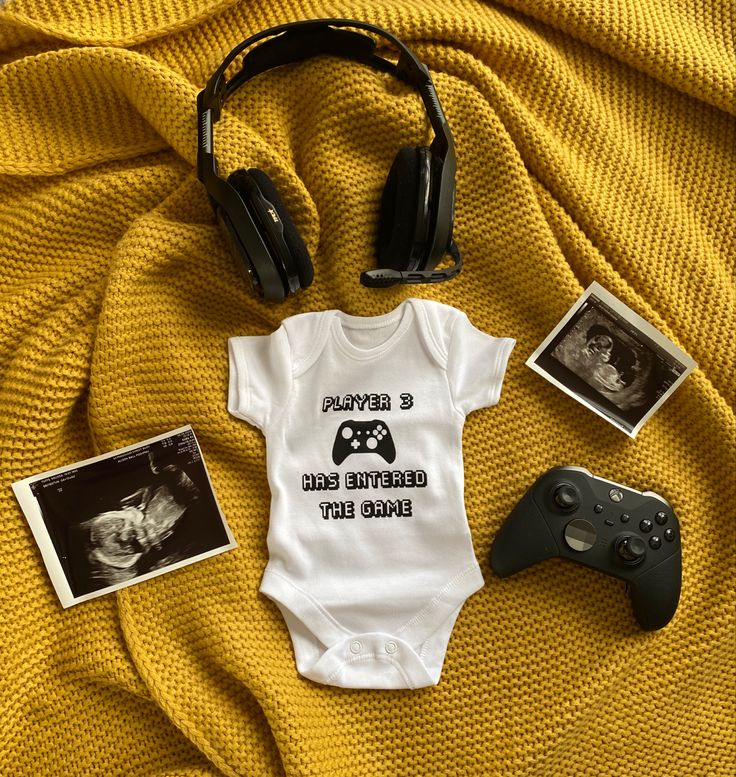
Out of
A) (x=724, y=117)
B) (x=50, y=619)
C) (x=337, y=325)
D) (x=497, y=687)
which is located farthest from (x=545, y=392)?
(x=50, y=619)

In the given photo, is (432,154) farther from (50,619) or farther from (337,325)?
(50,619)

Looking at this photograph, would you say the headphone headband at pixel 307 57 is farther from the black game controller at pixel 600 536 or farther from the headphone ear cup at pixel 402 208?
the black game controller at pixel 600 536

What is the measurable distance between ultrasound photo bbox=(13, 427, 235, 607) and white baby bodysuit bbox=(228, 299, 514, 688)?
102 millimetres

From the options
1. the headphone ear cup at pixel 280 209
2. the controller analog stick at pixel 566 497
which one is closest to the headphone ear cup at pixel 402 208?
the headphone ear cup at pixel 280 209

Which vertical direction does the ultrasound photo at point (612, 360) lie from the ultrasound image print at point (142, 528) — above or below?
above

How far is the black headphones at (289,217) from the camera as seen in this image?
A: 916mm

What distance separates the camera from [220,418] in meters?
1.02

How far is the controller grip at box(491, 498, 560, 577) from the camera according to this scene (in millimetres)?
984

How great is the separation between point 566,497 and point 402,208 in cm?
44

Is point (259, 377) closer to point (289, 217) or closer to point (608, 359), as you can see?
point (289, 217)

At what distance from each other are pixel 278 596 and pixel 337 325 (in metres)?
0.39

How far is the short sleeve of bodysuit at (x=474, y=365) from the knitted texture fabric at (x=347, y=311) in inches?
1.1

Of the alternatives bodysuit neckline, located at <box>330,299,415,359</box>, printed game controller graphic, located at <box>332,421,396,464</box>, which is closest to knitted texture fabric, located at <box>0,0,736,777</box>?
bodysuit neckline, located at <box>330,299,415,359</box>

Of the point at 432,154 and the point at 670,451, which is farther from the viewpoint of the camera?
the point at 670,451
